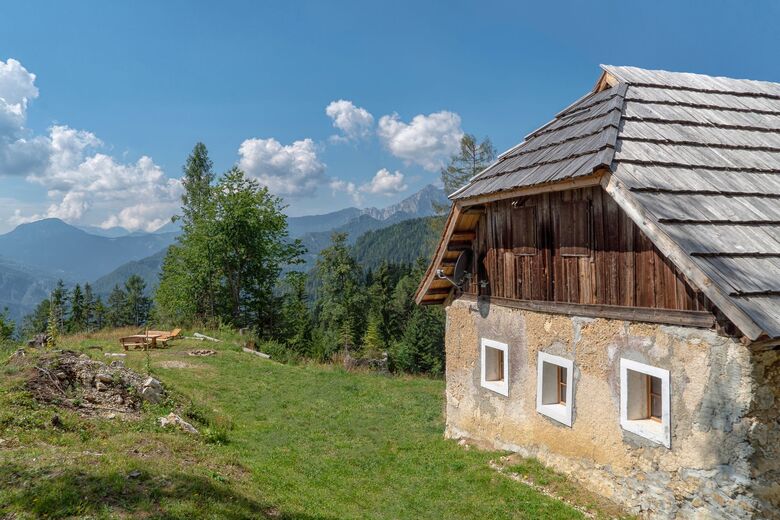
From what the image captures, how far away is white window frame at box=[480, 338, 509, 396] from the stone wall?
0.34ft

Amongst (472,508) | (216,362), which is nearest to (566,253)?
(472,508)

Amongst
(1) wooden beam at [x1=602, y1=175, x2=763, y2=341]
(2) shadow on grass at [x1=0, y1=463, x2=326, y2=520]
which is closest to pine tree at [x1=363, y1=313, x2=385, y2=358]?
(2) shadow on grass at [x1=0, y1=463, x2=326, y2=520]

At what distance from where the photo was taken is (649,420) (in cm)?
646

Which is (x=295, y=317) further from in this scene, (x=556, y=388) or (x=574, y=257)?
(x=574, y=257)

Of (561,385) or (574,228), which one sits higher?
(574,228)

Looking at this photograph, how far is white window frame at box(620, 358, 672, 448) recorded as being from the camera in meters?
5.89

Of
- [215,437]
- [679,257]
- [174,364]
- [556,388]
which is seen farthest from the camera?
[174,364]

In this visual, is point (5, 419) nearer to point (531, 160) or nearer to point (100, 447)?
point (100, 447)

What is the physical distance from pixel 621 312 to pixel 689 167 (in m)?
2.11

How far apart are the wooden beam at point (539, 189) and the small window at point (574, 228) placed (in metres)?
0.42

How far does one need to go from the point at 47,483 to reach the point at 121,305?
328 ft

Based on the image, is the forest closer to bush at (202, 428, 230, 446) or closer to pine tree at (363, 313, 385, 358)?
pine tree at (363, 313, 385, 358)

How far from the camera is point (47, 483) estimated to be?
5.44 metres

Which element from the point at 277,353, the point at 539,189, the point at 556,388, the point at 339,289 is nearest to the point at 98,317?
the point at 339,289
